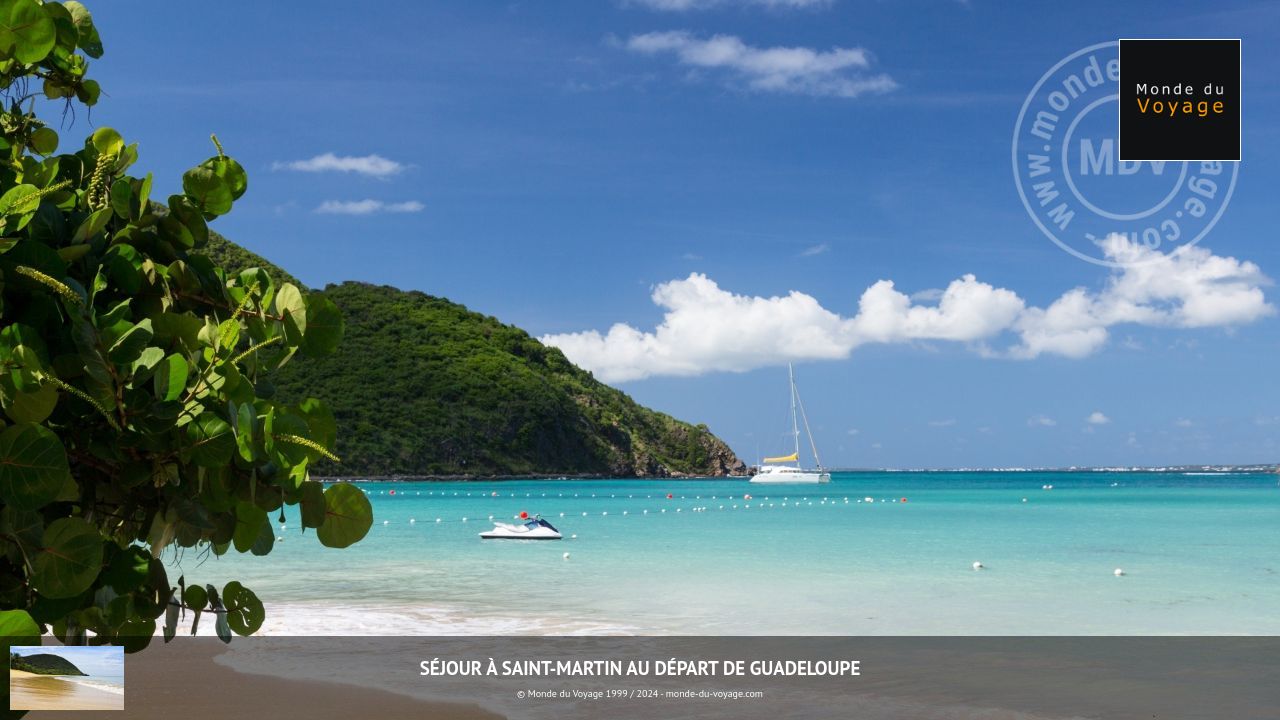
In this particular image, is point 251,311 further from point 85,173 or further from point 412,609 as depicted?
point 412,609

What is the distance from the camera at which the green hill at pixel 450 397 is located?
90.9 m

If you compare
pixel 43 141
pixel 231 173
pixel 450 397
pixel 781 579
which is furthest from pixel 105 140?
pixel 450 397

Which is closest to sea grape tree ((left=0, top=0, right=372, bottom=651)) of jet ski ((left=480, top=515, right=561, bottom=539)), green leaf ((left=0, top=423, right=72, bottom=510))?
green leaf ((left=0, top=423, right=72, bottom=510))

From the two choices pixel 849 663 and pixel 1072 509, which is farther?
pixel 1072 509

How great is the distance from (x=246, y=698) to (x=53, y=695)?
790 centimetres

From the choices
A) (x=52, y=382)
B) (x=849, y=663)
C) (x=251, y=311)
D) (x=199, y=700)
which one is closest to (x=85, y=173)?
(x=251, y=311)

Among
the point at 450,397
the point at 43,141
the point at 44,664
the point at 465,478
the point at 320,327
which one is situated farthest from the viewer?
the point at 450,397

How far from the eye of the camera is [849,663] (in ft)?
38.5

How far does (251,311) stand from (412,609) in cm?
1506

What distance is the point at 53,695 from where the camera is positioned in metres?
2.00

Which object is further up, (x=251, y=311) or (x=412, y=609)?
(x=251, y=311)

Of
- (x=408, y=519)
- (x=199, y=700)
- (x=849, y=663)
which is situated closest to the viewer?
(x=199, y=700)

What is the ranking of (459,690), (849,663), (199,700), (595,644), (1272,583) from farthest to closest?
1. (1272,583)
2. (595,644)
3. (849,663)
4. (459,690)
5. (199,700)

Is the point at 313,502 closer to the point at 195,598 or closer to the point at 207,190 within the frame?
the point at 195,598
